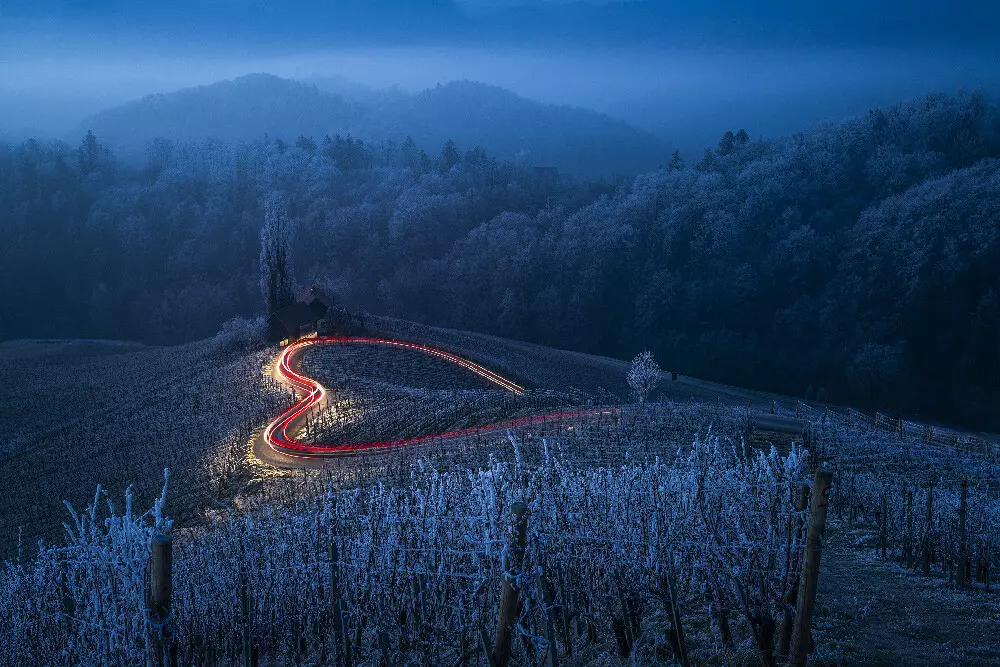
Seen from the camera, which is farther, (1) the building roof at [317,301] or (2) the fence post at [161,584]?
(1) the building roof at [317,301]

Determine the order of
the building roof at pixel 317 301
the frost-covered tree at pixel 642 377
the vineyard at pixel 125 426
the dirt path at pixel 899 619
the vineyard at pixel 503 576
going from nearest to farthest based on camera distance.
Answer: the dirt path at pixel 899 619 < the vineyard at pixel 503 576 < the vineyard at pixel 125 426 < the frost-covered tree at pixel 642 377 < the building roof at pixel 317 301

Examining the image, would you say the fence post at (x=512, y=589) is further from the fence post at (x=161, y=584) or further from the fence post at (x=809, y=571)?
the fence post at (x=161, y=584)

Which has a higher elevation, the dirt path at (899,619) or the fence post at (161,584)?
the fence post at (161,584)

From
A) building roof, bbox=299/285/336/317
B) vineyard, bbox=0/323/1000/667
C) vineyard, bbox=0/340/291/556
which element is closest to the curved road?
vineyard, bbox=0/340/291/556

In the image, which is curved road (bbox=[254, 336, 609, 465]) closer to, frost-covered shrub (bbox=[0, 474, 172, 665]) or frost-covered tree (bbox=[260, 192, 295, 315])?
frost-covered tree (bbox=[260, 192, 295, 315])

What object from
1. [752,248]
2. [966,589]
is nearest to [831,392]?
[752,248]

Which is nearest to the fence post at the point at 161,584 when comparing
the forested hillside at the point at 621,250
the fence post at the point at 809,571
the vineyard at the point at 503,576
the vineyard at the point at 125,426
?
the vineyard at the point at 503,576

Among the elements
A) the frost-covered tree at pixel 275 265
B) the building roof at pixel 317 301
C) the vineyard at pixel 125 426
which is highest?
the frost-covered tree at pixel 275 265
